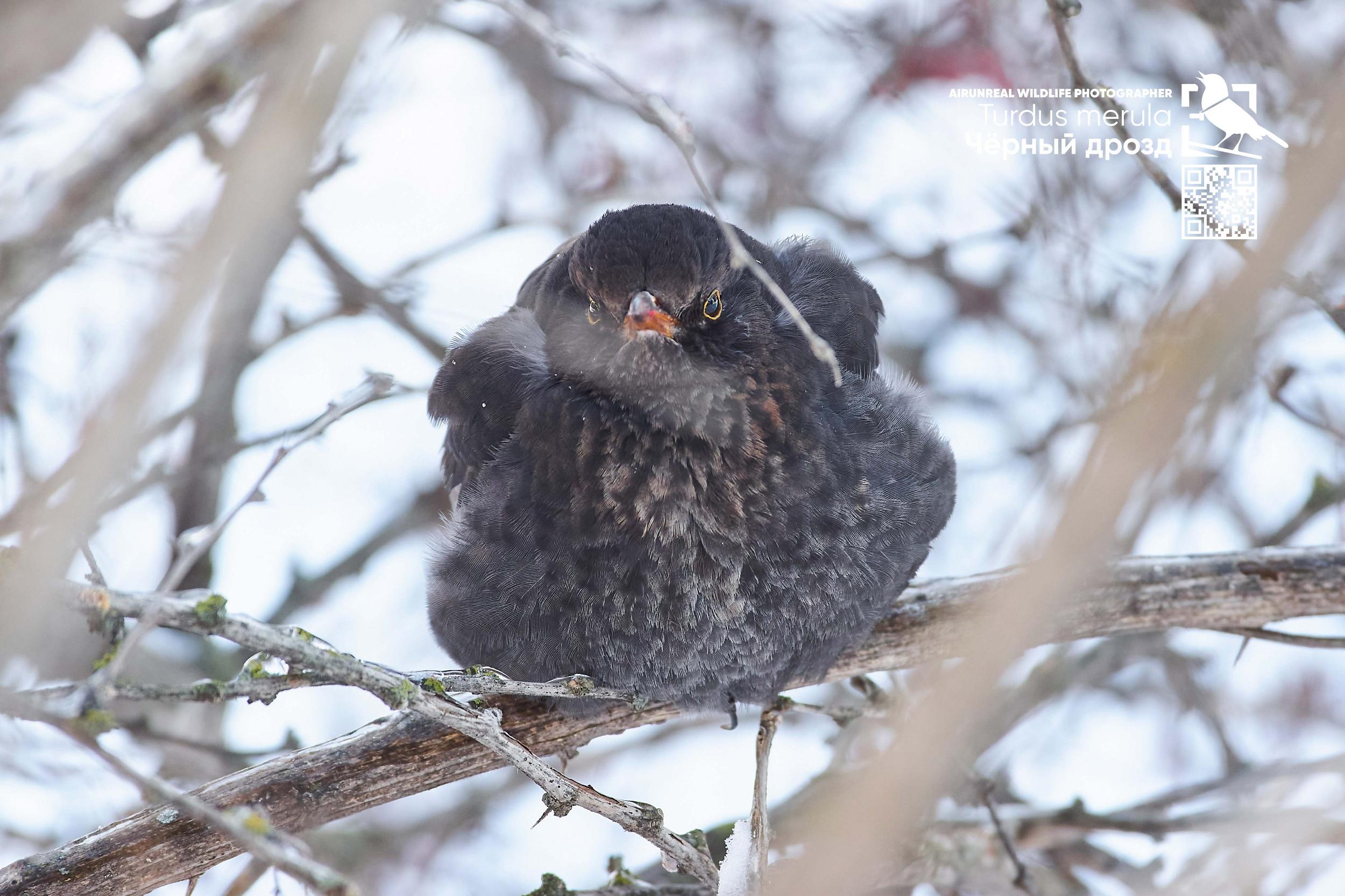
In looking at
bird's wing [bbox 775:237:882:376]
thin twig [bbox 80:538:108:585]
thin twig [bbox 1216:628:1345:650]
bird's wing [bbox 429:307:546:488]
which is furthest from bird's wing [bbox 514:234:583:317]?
thin twig [bbox 1216:628:1345:650]

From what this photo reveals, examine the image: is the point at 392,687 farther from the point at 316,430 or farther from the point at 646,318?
the point at 646,318

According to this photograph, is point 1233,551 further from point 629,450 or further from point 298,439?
point 298,439

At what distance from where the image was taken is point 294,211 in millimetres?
3873

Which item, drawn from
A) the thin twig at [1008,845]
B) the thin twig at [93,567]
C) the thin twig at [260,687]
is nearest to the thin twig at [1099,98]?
the thin twig at [1008,845]

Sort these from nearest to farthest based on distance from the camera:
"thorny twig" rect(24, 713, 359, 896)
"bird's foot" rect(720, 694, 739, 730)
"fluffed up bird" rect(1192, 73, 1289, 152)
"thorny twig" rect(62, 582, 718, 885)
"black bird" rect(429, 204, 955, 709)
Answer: "thorny twig" rect(24, 713, 359, 896) < "thorny twig" rect(62, 582, 718, 885) < "black bird" rect(429, 204, 955, 709) < "bird's foot" rect(720, 694, 739, 730) < "fluffed up bird" rect(1192, 73, 1289, 152)

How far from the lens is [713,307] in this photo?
3.27 metres

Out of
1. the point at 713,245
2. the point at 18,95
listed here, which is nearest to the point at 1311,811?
the point at 713,245

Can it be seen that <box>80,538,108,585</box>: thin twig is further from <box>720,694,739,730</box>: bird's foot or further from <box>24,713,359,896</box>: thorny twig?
<box>720,694,739,730</box>: bird's foot

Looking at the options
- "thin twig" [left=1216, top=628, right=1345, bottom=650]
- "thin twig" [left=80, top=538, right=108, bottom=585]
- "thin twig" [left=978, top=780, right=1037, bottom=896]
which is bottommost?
"thin twig" [left=978, top=780, right=1037, bottom=896]

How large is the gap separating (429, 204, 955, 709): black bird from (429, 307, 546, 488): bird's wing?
0.01 metres

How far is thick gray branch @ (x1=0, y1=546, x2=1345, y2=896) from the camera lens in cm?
273

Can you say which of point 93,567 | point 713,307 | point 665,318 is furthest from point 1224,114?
point 93,567

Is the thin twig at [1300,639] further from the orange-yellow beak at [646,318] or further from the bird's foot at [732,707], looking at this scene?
the orange-yellow beak at [646,318]

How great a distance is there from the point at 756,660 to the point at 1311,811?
139cm
